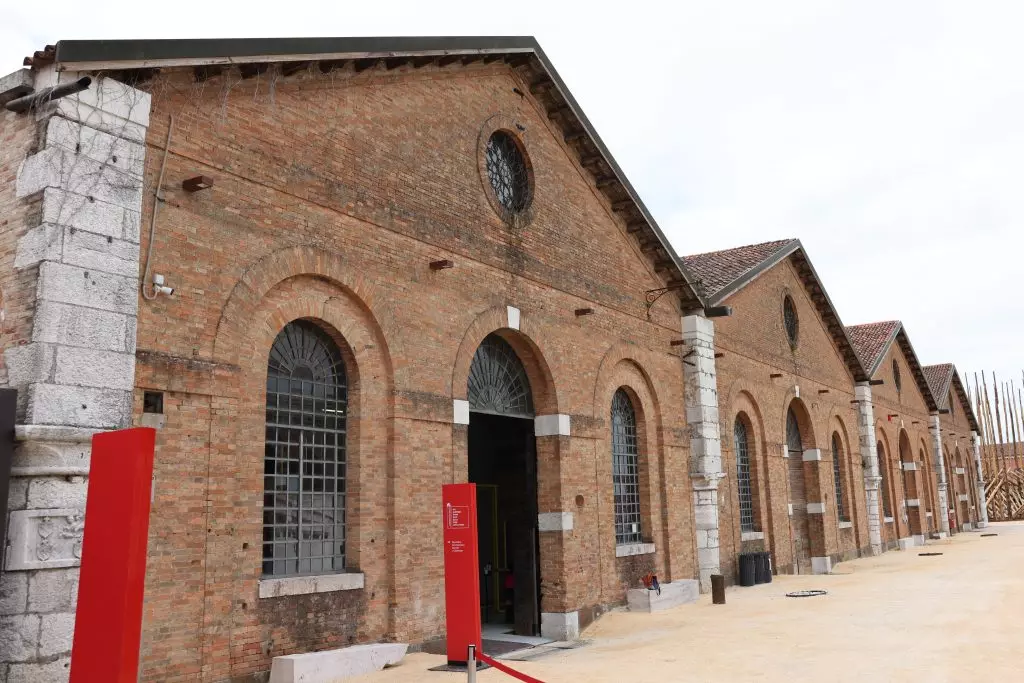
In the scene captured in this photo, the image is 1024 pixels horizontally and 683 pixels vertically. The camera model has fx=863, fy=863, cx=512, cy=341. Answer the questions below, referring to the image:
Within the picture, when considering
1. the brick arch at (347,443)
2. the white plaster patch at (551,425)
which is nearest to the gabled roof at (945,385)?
the white plaster patch at (551,425)

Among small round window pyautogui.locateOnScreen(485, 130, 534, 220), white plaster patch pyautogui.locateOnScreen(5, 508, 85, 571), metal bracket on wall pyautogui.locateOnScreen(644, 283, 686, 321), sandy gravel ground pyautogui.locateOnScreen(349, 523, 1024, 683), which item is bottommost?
sandy gravel ground pyautogui.locateOnScreen(349, 523, 1024, 683)

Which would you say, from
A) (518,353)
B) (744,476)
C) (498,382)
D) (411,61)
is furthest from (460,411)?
(744,476)

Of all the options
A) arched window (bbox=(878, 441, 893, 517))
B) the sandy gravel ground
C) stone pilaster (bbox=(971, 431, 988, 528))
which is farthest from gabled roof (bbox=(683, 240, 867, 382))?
stone pilaster (bbox=(971, 431, 988, 528))

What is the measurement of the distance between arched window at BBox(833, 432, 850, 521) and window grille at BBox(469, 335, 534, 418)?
1789 centimetres

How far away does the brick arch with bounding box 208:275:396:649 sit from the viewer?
8.89 meters

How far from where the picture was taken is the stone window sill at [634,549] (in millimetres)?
15768

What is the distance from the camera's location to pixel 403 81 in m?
12.2

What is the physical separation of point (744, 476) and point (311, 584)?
15.1 metres

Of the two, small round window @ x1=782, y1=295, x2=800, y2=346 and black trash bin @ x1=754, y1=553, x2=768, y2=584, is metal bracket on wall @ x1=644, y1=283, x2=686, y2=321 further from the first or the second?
small round window @ x1=782, y1=295, x2=800, y2=346

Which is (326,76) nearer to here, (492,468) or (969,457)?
(492,468)

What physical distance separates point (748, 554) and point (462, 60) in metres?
13.5

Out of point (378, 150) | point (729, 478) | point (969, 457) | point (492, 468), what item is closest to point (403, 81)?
point (378, 150)

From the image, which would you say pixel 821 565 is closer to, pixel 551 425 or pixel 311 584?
pixel 551 425

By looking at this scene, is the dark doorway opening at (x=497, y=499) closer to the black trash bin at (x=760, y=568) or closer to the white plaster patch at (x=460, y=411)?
the white plaster patch at (x=460, y=411)
